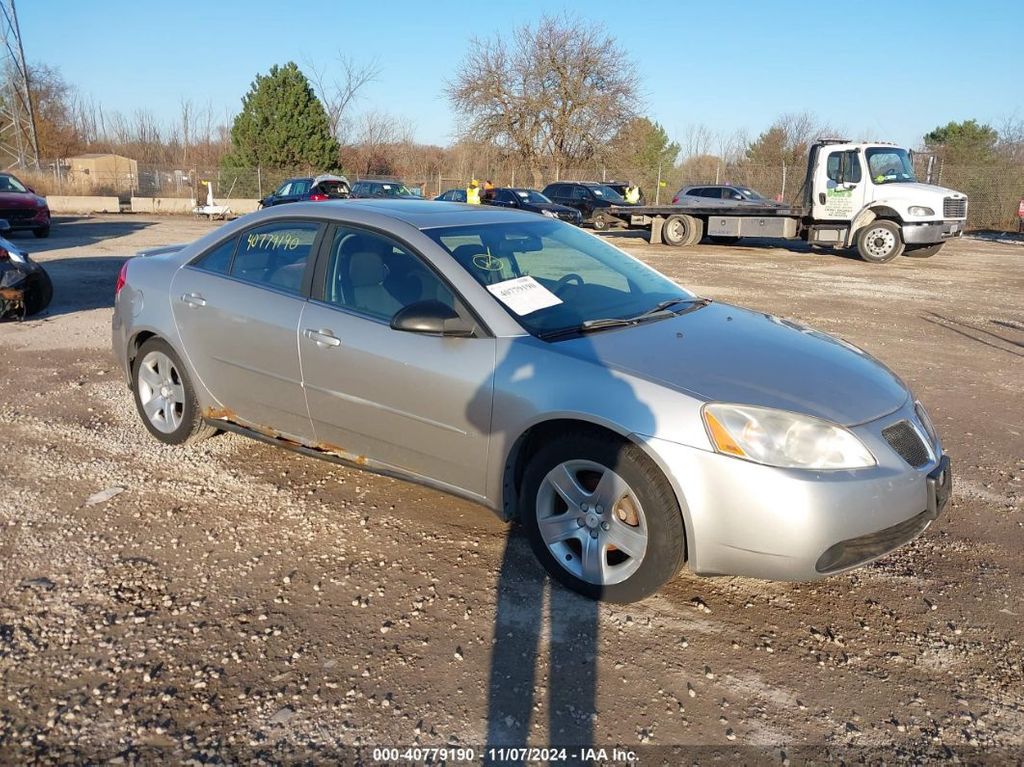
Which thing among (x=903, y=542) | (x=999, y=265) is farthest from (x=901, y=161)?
(x=903, y=542)

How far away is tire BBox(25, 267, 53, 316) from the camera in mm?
8953

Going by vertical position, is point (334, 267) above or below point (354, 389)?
above

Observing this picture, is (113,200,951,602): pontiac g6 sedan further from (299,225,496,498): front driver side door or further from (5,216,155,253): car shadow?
(5,216,155,253): car shadow

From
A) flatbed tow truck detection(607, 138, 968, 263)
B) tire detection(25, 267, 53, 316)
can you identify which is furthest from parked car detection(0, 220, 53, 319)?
flatbed tow truck detection(607, 138, 968, 263)

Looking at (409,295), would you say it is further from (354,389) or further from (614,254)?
(614,254)

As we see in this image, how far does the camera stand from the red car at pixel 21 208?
18891 mm

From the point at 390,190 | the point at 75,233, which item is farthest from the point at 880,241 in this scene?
the point at 75,233

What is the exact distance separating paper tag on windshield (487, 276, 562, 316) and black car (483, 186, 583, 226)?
20.8 metres

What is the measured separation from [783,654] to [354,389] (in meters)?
2.20

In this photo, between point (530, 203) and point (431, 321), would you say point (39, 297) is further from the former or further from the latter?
point (530, 203)

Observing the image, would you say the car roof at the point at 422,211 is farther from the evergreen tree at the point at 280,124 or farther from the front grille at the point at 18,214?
the evergreen tree at the point at 280,124

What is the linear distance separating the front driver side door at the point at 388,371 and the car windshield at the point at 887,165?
1733 cm

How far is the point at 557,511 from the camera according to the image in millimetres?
3346

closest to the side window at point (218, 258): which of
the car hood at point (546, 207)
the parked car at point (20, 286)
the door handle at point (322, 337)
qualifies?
the door handle at point (322, 337)
